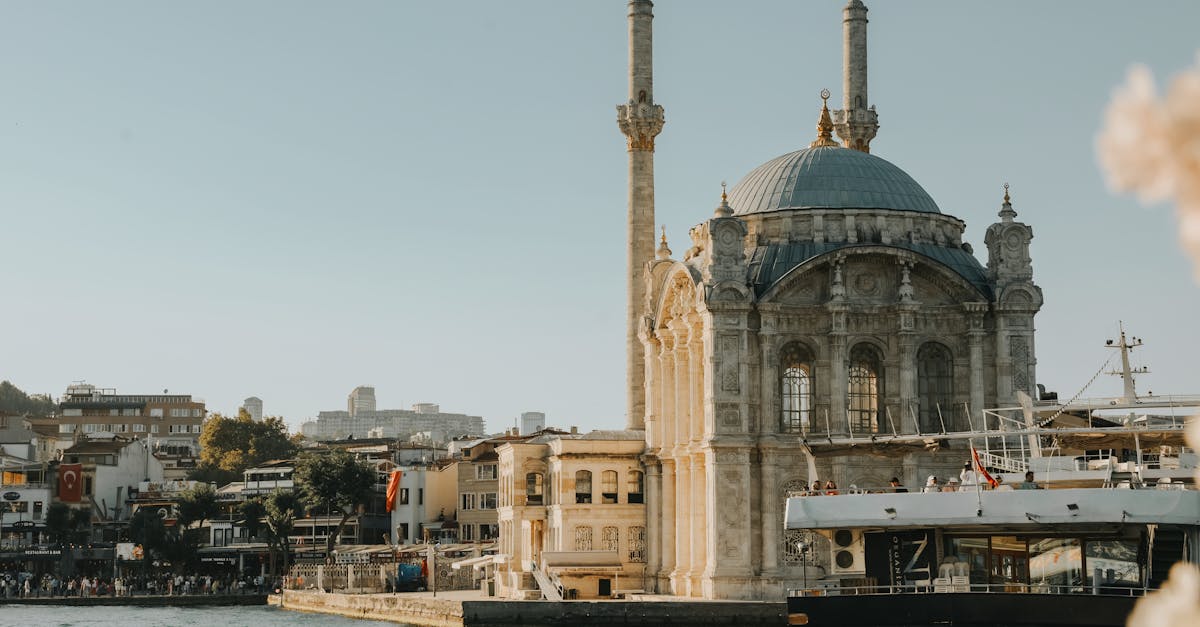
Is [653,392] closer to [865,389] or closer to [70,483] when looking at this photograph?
[865,389]

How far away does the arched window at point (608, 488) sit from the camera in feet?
195

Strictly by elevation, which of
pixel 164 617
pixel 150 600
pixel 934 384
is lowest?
Result: pixel 164 617

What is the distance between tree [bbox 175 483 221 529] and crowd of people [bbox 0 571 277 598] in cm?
344

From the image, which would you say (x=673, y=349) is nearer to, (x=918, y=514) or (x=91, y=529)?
(x=918, y=514)

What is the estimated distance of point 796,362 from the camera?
53.3 m

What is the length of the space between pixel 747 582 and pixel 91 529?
6125 cm

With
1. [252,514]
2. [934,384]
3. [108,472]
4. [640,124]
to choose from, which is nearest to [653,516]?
[934,384]

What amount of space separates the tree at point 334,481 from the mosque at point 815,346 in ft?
123

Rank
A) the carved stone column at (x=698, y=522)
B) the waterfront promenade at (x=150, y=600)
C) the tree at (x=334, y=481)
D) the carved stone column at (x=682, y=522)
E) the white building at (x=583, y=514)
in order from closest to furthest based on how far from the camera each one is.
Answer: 1. the carved stone column at (x=698, y=522)
2. the carved stone column at (x=682, y=522)
3. the white building at (x=583, y=514)
4. the waterfront promenade at (x=150, y=600)
5. the tree at (x=334, y=481)

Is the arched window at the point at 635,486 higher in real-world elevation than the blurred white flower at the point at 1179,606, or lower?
higher

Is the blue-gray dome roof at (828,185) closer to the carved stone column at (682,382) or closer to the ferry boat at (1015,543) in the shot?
the carved stone column at (682,382)

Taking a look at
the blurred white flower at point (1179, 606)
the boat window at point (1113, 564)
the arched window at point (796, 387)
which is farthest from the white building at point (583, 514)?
the blurred white flower at point (1179, 606)

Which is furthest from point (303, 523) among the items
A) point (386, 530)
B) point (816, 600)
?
point (816, 600)

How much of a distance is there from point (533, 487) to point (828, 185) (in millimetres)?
16179
